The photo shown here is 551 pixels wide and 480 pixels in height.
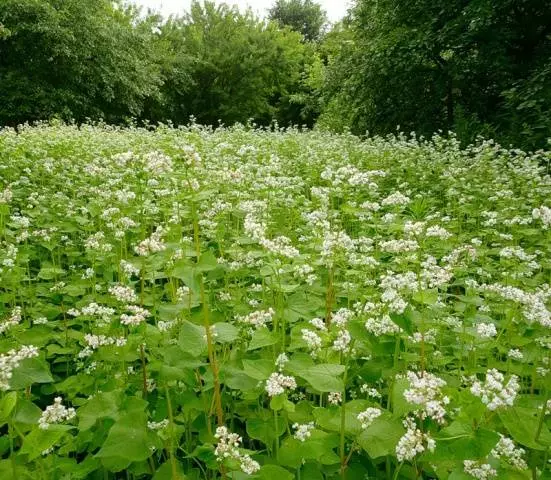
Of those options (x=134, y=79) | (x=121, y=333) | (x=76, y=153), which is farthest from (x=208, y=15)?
(x=121, y=333)

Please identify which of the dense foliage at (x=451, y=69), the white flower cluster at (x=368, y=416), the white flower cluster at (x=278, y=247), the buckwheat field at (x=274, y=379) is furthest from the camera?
the dense foliage at (x=451, y=69)

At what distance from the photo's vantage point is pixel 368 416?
5.89 feet

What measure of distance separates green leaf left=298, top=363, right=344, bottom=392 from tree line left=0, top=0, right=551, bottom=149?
29.4ft

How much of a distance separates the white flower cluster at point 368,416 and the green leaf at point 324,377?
5.5 inches

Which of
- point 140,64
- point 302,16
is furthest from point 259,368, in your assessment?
point 302,16

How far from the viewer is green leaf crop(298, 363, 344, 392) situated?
5.77 ft

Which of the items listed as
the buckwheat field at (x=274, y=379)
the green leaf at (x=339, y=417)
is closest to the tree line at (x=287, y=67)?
the buckwheat field at (x=274, y=379)

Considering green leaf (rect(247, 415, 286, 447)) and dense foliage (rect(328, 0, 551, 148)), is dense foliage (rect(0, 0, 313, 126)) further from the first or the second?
green leaf (rect(247, 415, 286, 447))

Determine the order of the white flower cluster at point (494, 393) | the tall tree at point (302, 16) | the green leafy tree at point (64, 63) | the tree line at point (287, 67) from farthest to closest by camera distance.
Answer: the tall tree at point (302, 16), the green leafy tree at point (64, 63), the tree line at point (287, 67), the white flower cluster at point (494, 393)

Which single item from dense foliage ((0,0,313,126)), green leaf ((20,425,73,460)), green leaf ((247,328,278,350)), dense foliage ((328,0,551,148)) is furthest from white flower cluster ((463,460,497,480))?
dense foliage ((0,0,313,126))

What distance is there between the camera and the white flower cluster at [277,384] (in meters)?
1.69

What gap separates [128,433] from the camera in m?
1.88

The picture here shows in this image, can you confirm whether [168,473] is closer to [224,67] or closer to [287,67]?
[224,67]

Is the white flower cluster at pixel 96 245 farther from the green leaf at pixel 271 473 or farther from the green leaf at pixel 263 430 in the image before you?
the green leaf at pixel 271 473
